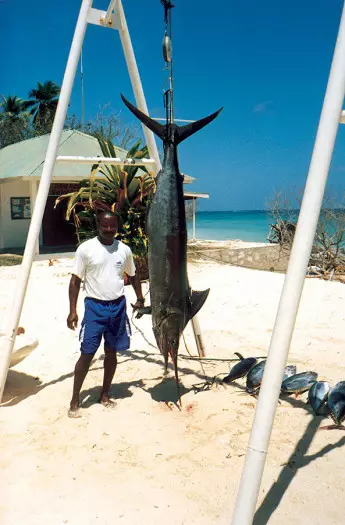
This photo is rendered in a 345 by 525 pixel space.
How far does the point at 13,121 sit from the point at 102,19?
3286 centimetres

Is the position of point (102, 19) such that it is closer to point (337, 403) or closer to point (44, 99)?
point (337, 403)

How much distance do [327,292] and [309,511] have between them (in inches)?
247

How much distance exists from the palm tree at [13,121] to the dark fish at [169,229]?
28.9 meters

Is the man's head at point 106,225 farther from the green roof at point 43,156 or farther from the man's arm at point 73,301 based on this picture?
the green roof at point 43,156

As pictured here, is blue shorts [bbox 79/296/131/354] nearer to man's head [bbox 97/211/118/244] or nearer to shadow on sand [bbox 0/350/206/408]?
man's head [bbox 97/211/118/244]

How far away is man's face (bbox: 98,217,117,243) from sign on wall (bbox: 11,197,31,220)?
15272 millimetres

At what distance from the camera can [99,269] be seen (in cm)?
379

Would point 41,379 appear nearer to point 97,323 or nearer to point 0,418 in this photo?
point 0,418

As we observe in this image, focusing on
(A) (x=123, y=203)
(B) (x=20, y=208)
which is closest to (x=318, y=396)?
(A) (x=123, y=203)

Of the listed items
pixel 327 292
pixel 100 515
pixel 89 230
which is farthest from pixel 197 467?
pixel 89 230

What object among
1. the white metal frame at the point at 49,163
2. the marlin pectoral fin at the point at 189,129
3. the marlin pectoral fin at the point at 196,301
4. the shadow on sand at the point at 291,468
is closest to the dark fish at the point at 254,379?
the shadow on sand at the point at 291,468

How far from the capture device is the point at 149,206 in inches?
116

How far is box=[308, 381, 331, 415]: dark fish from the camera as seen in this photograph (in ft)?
12.6

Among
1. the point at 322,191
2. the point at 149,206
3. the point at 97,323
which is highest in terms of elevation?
the point at 322,191
